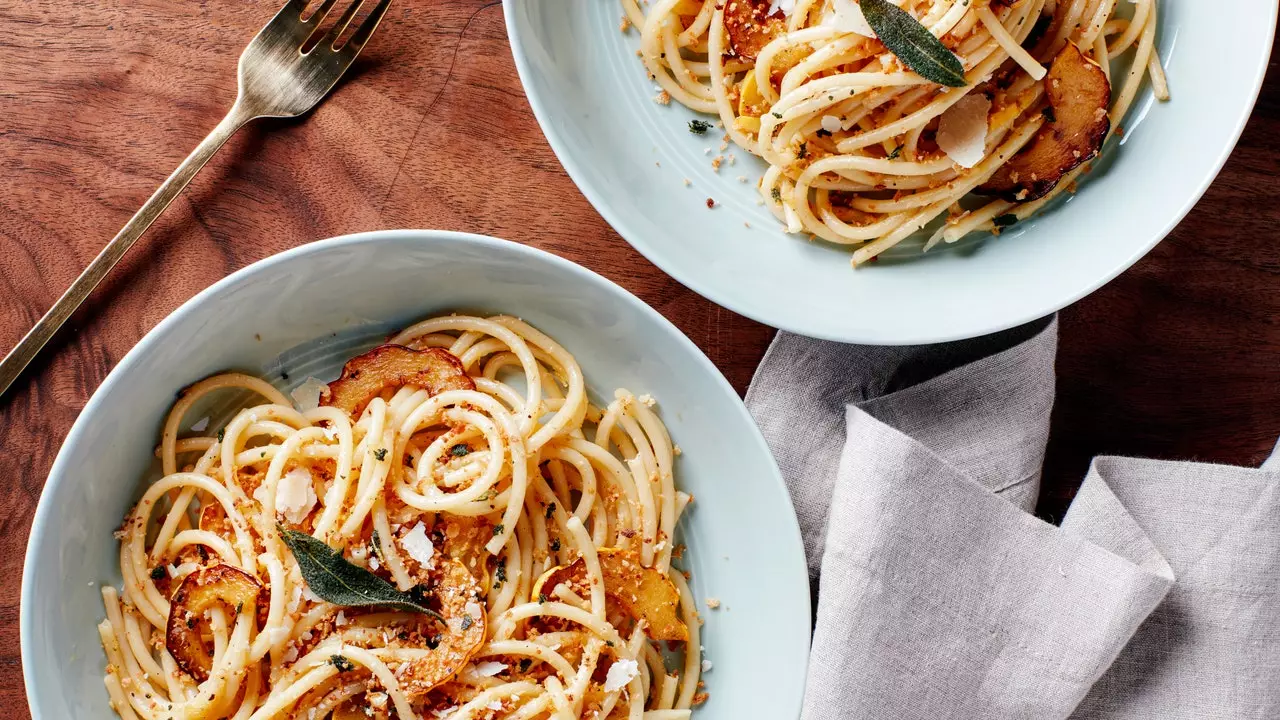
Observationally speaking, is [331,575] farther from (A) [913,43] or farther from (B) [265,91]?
(A) [913,43]

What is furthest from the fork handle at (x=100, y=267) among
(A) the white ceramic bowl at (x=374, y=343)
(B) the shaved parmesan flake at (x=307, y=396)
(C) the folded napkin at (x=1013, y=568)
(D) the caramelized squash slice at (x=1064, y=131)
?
(D) the caramelized squash slice at (x=1064, y=131)

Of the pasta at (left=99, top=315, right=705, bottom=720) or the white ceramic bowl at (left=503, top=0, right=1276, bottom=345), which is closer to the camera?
the pasta at (left=99, top=315, right=705, bottom=720)

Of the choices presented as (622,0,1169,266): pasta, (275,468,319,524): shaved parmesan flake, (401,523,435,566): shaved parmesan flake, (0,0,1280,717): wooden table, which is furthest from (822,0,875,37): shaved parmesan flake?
(275,468,319,524): shaved parmesan flake

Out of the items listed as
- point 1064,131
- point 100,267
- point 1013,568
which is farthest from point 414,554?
point 1064,131

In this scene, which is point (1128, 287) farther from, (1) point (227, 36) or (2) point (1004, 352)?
(1) point (227, 36)

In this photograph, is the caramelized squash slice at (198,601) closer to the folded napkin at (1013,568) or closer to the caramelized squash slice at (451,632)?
the caramelized squash slice at (451,632)

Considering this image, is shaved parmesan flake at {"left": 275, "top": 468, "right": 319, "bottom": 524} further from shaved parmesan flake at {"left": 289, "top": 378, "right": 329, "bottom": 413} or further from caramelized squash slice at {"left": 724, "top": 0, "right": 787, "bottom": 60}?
caramelized squash slice at {"left": 724, "top": 0, "right": 787, "bottom": 60}
